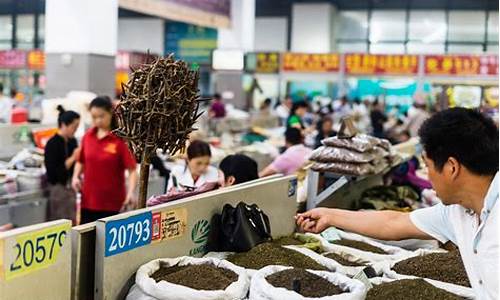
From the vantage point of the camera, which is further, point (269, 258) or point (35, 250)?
point (269, 258)

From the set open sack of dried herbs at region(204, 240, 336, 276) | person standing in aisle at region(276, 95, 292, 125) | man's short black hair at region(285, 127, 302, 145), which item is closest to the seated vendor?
open sack of dried herbs at region(204, 240, 336, 276)

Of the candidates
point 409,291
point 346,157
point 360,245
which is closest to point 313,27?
point 346,157

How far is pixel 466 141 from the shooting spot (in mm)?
1920

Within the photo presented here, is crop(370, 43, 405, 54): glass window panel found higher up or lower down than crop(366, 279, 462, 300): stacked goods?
higher up

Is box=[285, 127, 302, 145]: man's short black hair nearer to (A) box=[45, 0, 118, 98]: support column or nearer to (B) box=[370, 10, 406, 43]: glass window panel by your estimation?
(A) box=[45, 0, 118, 98]: support column

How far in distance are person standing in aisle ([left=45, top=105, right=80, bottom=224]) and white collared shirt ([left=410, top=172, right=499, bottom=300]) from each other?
3.91 metres

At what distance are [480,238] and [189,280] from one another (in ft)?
3.34

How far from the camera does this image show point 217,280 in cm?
241

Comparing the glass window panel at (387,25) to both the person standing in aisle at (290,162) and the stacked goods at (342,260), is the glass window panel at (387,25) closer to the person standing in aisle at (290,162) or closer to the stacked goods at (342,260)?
the person standing in aisle at (290,162)

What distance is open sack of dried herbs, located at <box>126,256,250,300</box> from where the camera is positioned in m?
2.28

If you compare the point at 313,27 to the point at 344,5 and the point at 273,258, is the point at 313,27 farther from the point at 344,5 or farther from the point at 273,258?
the point at 273,258

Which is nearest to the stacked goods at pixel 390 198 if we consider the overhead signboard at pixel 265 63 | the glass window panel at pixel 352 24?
the overhead signboard at pixel 265 63

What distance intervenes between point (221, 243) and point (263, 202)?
0.43 meters

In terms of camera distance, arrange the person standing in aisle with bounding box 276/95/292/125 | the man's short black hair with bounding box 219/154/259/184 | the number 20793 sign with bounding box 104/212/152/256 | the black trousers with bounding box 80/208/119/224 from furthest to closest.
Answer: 1. the person standing in aisle with bounding box 276/95/292/125
2. the black trousers with bounding box 80/208/119/224
3. the man's short black hair with bounding box 219/154/259/184
4. the number 20793 sign with bounding box 104/212/152/256
